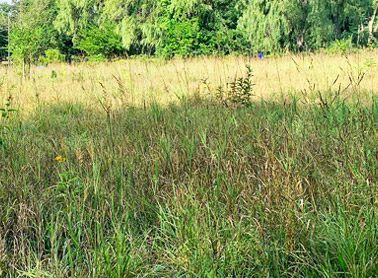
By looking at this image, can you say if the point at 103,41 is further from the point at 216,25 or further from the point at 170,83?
the point at 170,83

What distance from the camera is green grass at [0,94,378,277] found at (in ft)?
4.70

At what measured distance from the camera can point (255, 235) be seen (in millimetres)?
1556

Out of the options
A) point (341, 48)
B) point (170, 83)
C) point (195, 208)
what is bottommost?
point (195, 208)

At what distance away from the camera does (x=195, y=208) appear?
1.63 metres

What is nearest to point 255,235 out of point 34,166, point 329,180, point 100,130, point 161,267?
point 161,267

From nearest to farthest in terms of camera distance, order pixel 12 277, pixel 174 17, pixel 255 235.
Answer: pixel 12 277 < pixel 255 235 < pixel 174 17

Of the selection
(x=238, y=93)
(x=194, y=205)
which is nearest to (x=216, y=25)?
(x=238, y=93)

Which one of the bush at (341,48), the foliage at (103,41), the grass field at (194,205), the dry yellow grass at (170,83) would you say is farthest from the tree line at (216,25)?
the grass field at (194,205)

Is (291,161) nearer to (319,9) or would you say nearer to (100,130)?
(100,130)

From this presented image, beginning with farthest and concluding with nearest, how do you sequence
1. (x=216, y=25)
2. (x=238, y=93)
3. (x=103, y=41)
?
(x=103, y=41) < (x=216, y=25) < (x=238, y=93)

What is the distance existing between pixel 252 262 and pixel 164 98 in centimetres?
357

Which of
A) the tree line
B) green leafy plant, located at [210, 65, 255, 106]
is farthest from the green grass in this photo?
the tree line

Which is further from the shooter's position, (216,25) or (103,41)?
(103,41)

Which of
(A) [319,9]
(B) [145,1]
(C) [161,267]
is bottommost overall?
(C) [161,267]
